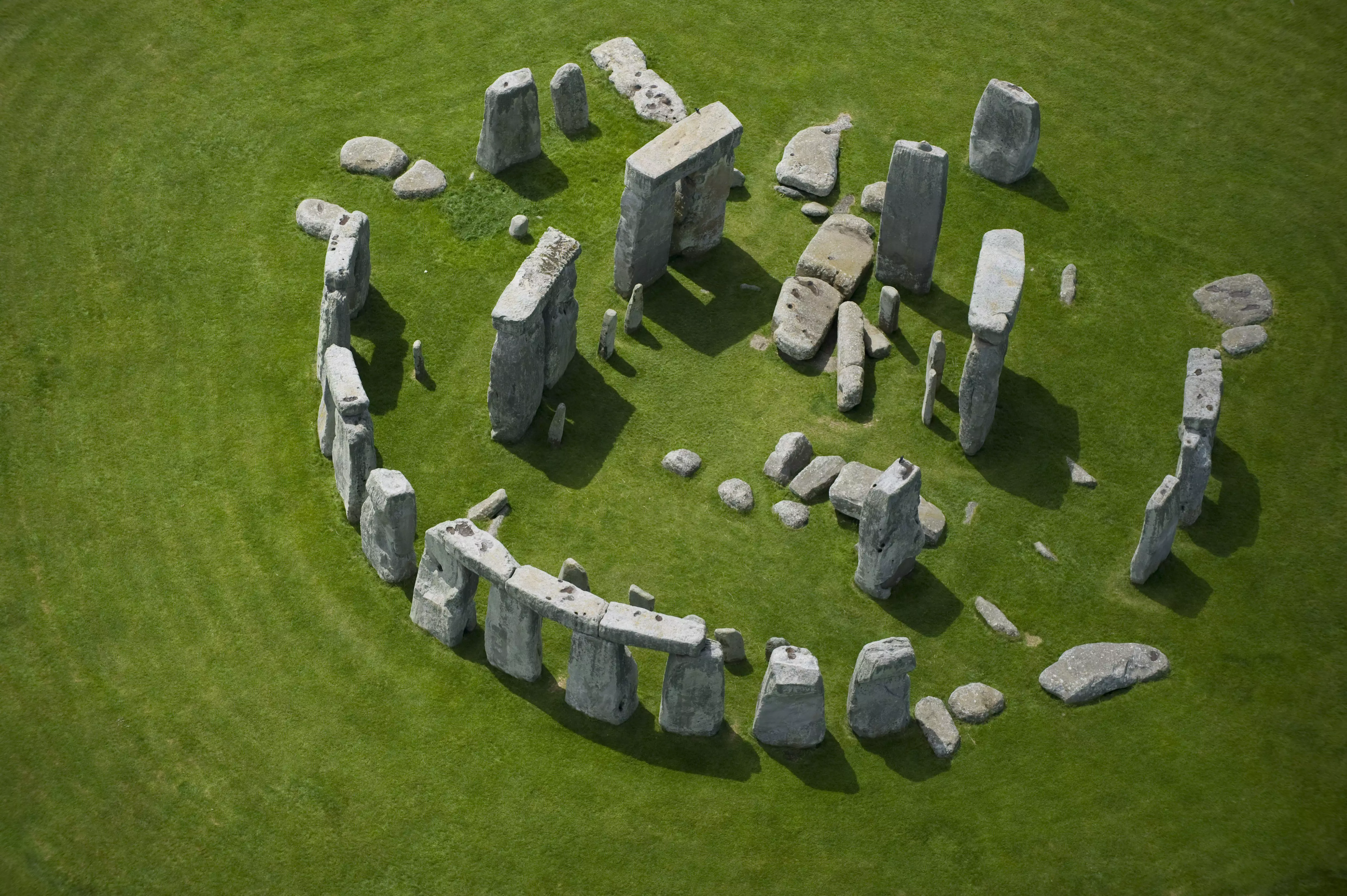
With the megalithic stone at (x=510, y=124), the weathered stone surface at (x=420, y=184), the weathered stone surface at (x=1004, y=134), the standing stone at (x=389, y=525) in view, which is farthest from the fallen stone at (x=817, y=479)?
the weathered stone surface at (x=420, y=184)

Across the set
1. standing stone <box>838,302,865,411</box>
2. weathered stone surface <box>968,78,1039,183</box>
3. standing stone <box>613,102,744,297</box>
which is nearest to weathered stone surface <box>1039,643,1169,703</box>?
standing stone <box>838,302,865,411</box>

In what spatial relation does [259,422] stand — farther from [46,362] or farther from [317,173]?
[317,173]

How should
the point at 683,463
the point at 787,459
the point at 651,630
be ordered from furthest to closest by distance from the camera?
1. the point at 683,463
2. the point at 787,459
3. the point at 651,630

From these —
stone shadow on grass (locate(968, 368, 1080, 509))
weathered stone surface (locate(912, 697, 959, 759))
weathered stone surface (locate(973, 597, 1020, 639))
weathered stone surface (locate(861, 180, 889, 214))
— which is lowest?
weathered stone surface (locate(912, 697, 959, 759))

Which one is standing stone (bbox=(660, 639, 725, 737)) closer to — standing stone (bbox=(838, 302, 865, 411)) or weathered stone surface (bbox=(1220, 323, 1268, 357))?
standing stone (bbox=(838, 302, 865, 411))

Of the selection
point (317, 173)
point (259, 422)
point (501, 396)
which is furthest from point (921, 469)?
point (317, 173)

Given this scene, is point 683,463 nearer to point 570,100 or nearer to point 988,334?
point 988,334

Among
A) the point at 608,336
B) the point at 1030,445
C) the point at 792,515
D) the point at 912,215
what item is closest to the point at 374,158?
the point at 608,336
